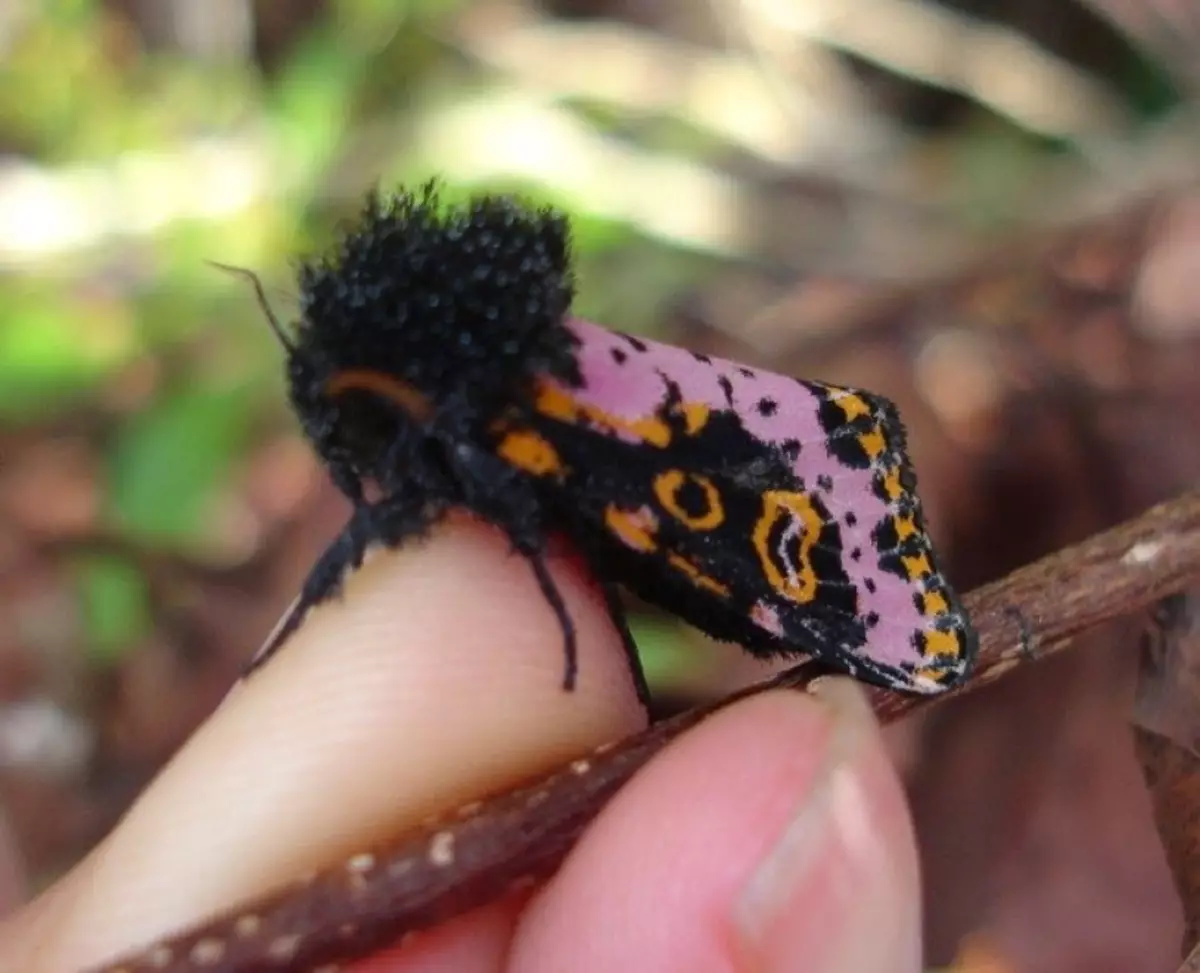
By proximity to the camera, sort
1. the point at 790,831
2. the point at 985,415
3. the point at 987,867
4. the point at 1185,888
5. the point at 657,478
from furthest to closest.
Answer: the point at 985,415 → the point at 987,867 → the point at 657,478 → the point at 790,831 → the point at 1185,888

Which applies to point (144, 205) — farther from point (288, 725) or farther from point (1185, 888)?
point (1185, 888)

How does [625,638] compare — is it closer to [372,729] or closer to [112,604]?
[372,729]

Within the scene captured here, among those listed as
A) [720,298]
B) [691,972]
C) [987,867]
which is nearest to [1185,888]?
[691,972]

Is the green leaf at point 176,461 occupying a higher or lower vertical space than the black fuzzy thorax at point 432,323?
lower

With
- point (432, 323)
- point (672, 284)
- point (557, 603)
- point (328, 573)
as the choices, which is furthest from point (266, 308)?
point (672, 284)

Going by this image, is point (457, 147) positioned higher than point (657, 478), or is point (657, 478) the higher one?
point (457, 147)

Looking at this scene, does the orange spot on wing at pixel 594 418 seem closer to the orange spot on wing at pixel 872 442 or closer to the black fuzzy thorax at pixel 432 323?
the black fuzzy thorax at pixel 432 323

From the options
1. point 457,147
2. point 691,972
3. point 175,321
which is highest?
point 457,147

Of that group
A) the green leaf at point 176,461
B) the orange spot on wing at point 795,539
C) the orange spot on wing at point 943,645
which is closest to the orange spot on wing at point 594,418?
the orange spot on wing at point 795,539
